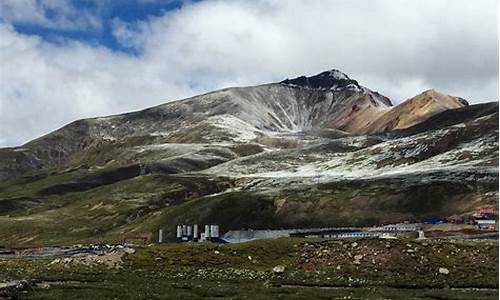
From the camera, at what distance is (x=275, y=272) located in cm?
6706

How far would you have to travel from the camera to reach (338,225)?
181m

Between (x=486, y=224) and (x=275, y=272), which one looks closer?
(x=275, y=272)

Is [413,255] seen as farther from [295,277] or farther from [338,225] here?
[338,225]

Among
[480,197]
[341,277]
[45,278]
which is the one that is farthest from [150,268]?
[480,197]

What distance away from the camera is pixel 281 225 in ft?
629

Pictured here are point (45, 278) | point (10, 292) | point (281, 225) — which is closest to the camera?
point (10, 292)

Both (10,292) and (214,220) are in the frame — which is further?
(214,220)

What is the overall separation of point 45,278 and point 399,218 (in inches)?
5254

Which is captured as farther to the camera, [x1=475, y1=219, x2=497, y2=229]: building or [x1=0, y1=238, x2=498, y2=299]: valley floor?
[x1=475, y1=219, x2=497, y2=229]: building

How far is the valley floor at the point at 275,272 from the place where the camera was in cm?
5009

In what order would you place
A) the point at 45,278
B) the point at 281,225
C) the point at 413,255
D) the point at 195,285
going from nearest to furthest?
the point at 195,285 → the point at 45,278 → the point at 413,255 → the point at 281,225

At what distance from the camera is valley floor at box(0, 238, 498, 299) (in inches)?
1972

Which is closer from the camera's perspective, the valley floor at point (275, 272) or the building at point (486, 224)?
the valley floor at point (275, 272)

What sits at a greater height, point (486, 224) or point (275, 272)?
point (486, 224)
